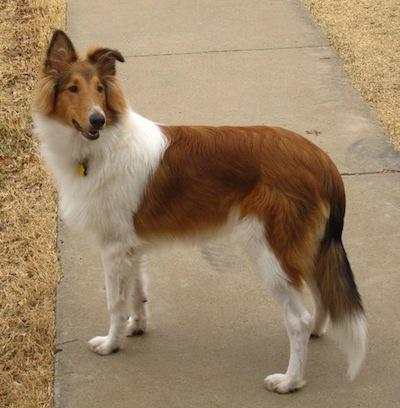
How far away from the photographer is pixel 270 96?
26.2ft

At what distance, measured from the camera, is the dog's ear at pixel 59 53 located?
4598mm

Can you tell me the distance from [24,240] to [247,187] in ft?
7.10

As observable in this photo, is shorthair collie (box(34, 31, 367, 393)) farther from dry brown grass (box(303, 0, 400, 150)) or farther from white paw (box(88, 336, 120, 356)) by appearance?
dry brown grass (box(303, 0, 400, 150))

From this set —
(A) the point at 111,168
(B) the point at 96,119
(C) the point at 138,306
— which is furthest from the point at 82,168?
(C) the point at 138,306

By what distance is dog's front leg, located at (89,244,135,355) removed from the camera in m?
4.80

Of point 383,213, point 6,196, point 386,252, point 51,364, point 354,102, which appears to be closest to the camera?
point 51,364

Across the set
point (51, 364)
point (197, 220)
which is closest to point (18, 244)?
point (51, 364)

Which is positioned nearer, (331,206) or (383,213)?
(331,206)

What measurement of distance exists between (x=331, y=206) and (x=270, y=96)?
11.7 feet

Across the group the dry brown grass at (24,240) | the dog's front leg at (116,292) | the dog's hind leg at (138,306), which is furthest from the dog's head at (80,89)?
the dry brown grass at (24,240)

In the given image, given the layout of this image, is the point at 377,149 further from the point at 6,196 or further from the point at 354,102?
the point at 6,196

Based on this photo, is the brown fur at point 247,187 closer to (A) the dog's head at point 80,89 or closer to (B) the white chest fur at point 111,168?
(B) the white chest fur at point 111,168

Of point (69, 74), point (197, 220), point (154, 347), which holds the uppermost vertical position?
point (69, 74)

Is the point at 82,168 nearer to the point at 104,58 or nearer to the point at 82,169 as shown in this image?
the point at 82,169
